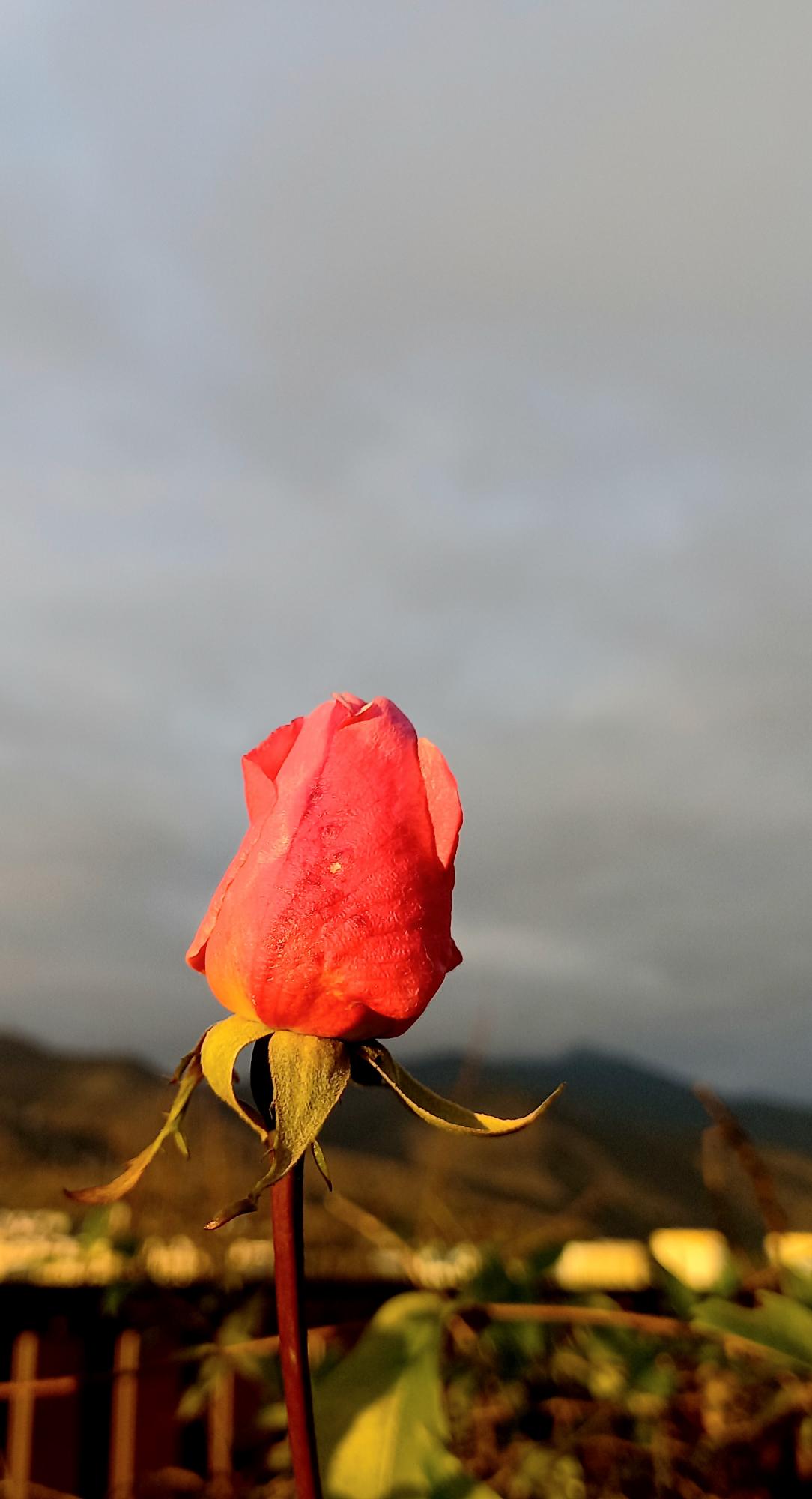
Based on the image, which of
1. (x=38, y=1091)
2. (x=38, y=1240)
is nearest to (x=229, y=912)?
(x=38, y=1240)

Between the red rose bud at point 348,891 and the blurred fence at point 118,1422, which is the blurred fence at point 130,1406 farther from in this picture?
the red rose bud at point 348,891

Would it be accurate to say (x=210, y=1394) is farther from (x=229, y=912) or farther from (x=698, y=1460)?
(x=229, y=912)

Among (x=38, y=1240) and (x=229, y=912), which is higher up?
(x=229, y=912)

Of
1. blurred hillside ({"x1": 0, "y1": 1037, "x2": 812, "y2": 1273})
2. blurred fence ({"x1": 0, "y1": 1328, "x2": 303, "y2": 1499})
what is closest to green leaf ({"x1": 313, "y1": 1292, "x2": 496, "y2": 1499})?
blurred hillside ({"x1": 0, "y1": 1037, "x2": 812, "y2": 1273})

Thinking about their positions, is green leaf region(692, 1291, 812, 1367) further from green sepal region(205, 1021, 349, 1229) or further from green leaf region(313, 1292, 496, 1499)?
green sepal region(205, 1021, 349, 1229)

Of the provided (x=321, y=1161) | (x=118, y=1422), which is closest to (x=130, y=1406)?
(x=118, y=1422)

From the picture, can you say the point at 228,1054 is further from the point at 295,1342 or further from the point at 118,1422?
the point at 118,1422
